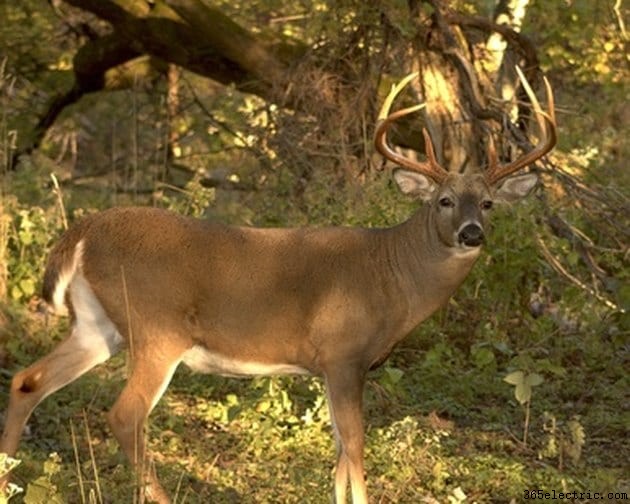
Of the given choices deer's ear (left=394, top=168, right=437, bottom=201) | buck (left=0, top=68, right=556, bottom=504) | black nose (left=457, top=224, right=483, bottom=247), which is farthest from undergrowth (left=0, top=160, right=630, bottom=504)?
deer's ear (left=394, top=168, right=437, bottom=201)

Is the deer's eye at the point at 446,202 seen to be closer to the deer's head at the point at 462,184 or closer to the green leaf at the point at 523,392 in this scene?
the deer's head at the point at 462,184

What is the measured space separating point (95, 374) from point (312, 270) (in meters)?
2.00

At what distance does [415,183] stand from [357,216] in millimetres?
2108

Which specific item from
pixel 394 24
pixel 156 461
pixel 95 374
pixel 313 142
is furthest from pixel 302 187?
pixel 156 461

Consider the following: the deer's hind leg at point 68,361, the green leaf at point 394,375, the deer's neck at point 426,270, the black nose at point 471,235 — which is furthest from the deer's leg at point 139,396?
the green leaf at point 394,375

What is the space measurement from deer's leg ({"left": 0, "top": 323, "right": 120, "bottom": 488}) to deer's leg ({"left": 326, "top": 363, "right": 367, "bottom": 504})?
3.46ft

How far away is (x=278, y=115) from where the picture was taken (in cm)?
1120

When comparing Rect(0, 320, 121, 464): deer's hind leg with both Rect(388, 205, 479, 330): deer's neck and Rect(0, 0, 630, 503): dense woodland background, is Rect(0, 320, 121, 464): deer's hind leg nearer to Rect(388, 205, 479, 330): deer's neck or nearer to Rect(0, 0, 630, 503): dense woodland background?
Rect(0, 0, 630, 503): dense woodland background

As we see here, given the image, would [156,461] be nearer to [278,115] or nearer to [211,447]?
[211,447]

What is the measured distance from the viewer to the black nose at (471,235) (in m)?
7.11

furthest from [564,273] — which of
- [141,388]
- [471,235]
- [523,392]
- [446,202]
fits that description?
[141,388]

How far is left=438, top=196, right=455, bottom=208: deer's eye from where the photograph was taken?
24.1ft

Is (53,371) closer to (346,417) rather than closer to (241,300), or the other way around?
(241,300)

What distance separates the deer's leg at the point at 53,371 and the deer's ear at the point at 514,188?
1.91 metres
